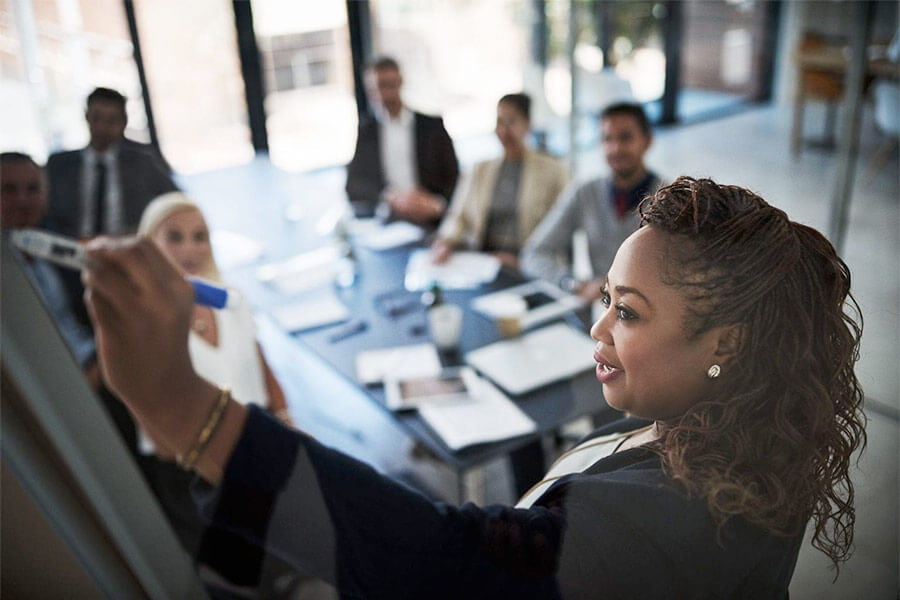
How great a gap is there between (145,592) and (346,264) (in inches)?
78.0

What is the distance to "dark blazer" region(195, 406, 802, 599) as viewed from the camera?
522mm

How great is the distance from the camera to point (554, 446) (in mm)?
1956

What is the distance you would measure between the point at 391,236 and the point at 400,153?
0.55 m

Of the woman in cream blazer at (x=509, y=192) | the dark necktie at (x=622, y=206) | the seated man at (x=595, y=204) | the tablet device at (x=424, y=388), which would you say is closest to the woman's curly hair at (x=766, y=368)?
the dark necktie at (x=622, y=206)

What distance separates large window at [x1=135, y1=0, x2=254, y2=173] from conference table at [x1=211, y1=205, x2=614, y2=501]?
0.78 ft

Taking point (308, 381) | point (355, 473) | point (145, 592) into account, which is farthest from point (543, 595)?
point (308, 381)

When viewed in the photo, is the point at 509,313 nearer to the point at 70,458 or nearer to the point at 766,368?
the point at 70,458

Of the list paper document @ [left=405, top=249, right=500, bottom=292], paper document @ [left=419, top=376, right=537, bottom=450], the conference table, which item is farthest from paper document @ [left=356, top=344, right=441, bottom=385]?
paper document @ [left=405, top=249, right=500, bottom=292]

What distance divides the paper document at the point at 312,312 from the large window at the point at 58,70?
45.2 inches

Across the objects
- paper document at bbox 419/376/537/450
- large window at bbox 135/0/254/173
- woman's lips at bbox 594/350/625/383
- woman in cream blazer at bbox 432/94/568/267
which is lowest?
paper document at bbox 419/376/537/450

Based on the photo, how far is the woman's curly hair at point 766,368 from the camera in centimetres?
46

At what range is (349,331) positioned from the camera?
7.45 feet

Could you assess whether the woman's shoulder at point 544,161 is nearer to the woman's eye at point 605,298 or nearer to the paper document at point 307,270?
the paper document at point 307,270

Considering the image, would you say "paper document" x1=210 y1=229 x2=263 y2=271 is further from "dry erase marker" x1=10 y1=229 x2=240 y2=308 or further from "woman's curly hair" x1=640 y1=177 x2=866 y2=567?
"woman's curly hair" x1=640 y1=177 x2=866 y2=567
